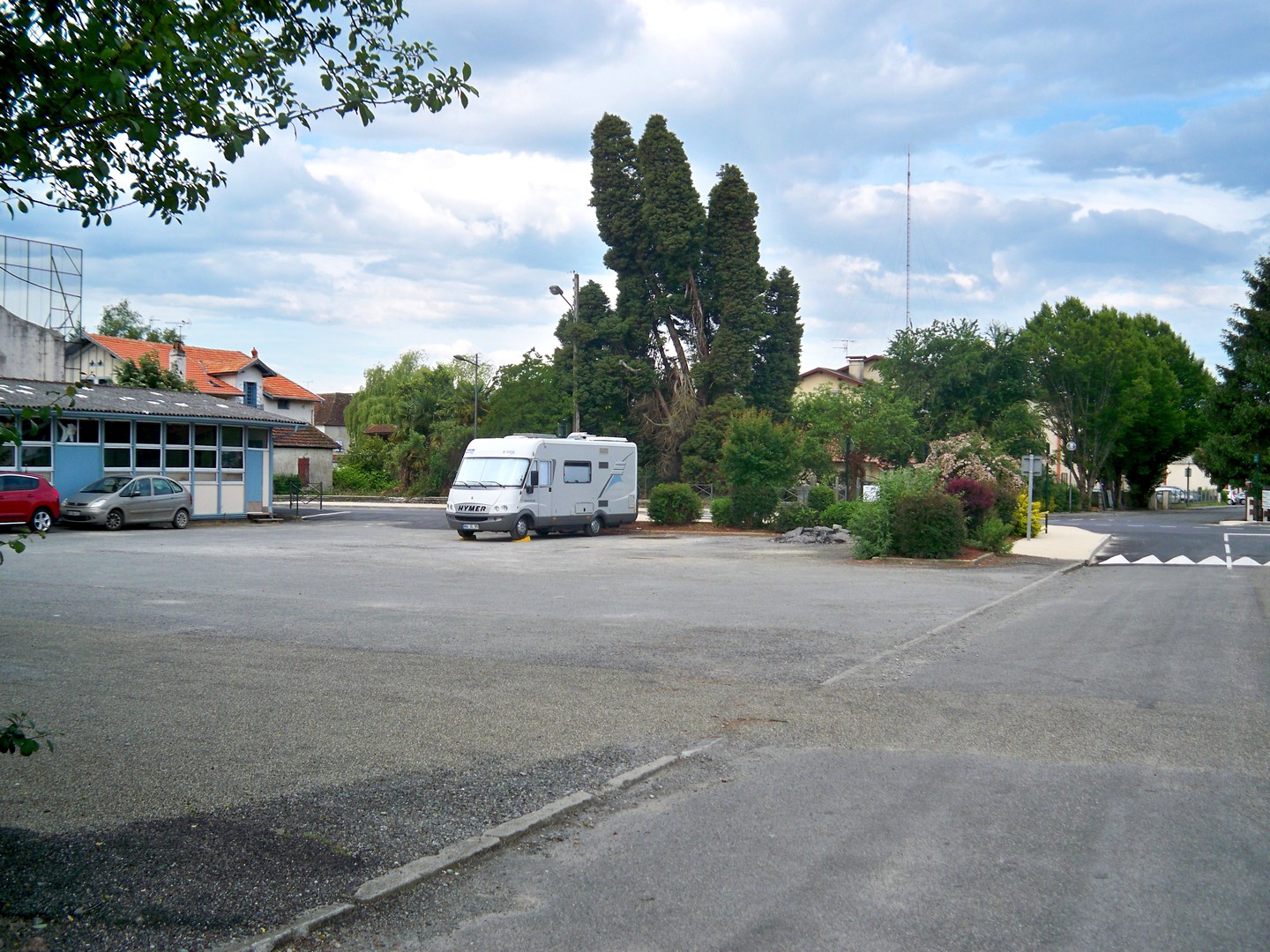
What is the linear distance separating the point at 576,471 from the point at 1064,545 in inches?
561

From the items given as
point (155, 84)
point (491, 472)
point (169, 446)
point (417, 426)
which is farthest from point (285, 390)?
point (155, 84)

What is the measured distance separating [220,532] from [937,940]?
93.4 feet

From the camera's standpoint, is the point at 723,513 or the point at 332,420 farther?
the point at 332,420

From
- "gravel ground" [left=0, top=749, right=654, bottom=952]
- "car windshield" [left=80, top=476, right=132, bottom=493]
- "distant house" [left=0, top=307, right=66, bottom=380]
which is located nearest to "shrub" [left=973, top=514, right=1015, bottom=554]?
"gravel ground" [left=0, top=749, right=654, bottom=952]

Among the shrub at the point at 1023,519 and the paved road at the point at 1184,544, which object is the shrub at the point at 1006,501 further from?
the paved road at the point at 1184,544

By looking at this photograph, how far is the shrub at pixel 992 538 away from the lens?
25.5 m

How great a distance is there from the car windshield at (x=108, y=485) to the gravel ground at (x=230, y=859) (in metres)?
26.9

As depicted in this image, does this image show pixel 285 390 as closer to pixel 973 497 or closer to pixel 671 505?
pixel 671 505

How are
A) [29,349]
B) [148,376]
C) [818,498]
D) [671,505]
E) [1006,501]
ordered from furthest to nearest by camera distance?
1. [148,376]
2. [671,505]
3. [1006,501]
4. [818,498]
5. [29,349]

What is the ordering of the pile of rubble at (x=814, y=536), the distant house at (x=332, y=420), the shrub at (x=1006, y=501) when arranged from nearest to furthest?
1. the pile of rubble at (x=814, y=536)
2. the shrub at (x=1006, y=501)
3. the distant house at (x=332, y=420)

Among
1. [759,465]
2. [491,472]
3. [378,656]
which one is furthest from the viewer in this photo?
[759,465]

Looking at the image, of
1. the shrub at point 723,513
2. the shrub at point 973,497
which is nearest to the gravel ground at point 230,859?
the shrub at point 973,497

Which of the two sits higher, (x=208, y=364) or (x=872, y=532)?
(x=208, y=364)

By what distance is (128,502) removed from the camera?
29219 mm
